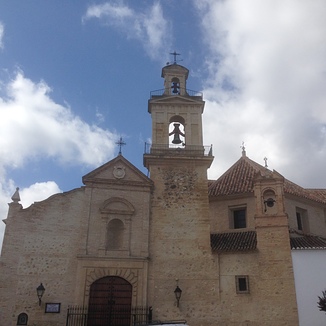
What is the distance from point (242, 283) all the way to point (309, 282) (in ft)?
10.4

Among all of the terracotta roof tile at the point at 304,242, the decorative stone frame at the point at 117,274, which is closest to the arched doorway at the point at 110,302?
the decorative stone frame at the point at 117,274

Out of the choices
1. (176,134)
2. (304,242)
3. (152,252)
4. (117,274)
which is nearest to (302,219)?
(304,242)

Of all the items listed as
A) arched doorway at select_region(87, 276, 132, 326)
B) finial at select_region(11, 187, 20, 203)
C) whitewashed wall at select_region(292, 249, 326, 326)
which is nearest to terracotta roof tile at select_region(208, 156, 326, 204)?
whitewashed wall at select_region(292, 249, 326, 326)

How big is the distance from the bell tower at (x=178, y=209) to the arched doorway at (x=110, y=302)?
1242mm

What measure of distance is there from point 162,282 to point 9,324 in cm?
737

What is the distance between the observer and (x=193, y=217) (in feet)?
69.2

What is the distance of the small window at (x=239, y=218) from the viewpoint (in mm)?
22548

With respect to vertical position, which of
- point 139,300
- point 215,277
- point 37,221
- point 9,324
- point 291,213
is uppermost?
point 291,213

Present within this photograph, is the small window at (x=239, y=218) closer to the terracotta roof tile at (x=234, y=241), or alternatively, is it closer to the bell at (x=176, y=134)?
the terracotta roof tile at (x=234, y=241)

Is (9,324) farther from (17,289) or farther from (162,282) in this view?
(162,282)

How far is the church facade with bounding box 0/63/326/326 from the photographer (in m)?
18.5

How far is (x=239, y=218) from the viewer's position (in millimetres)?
22812

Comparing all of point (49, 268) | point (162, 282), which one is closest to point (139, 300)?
point (162, 282)

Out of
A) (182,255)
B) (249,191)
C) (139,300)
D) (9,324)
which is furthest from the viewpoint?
(249,191)
